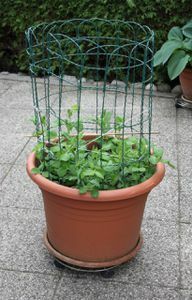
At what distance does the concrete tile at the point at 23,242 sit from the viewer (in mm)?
2432

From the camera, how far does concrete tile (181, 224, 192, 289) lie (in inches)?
93.0

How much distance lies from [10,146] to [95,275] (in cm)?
172

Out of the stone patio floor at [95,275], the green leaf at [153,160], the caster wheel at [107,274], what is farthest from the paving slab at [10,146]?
the green leaf at [153,160]

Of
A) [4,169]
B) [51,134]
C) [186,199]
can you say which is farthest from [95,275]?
[4,169]

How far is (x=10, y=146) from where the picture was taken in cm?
379

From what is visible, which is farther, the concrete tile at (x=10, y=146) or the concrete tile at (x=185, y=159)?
the concrete tile at (x=10, y=146)

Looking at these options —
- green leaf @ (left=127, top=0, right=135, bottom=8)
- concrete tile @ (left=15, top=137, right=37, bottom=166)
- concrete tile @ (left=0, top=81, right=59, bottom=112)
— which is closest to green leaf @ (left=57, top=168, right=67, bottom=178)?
concrete tile @ (left=15, top=137, right=37, bottom=166)

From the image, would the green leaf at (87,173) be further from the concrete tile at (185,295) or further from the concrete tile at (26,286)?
the concrete tile at (185,295)

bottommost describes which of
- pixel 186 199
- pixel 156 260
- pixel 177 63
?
→ pixel 186 199

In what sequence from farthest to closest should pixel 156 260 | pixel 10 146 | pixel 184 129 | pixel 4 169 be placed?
pixel 184 129 < pixel 10 146 < pixel 4 169 < pixel 156 260

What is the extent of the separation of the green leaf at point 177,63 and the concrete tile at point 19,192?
186 cm

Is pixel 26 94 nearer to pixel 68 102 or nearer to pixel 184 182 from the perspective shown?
pixel 68 102

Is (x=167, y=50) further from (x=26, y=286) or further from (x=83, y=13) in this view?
(x=26, y=286)

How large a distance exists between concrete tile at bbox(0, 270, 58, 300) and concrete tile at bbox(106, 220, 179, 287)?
34cm
